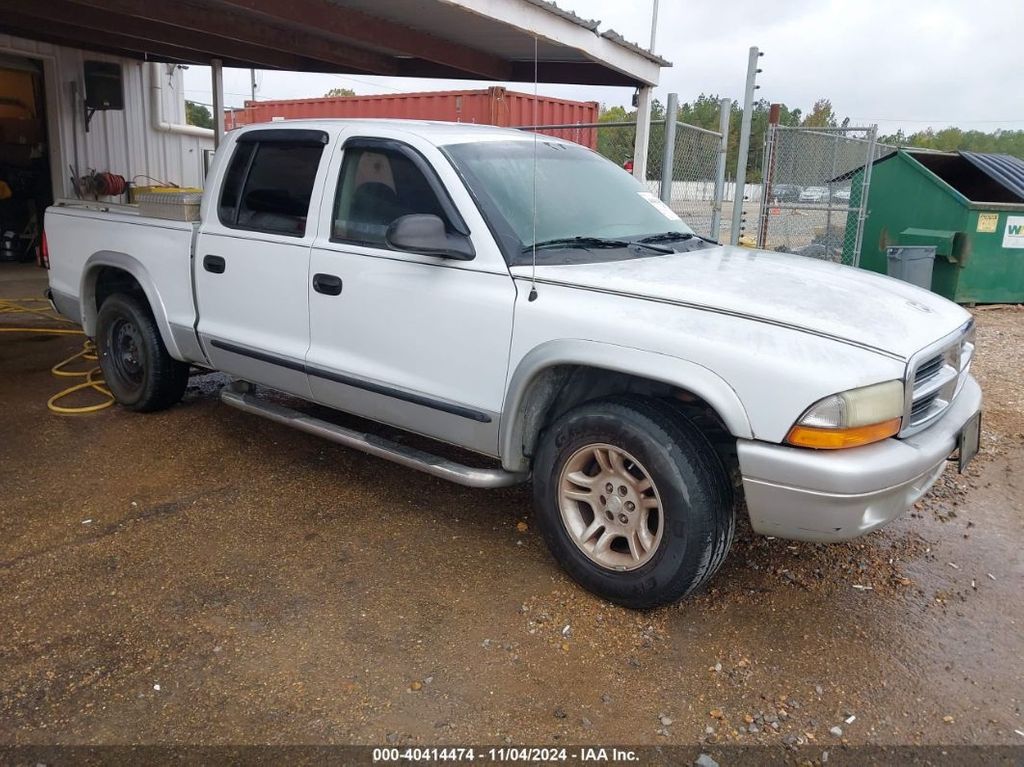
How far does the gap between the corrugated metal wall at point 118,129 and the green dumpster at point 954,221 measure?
33.7 ft

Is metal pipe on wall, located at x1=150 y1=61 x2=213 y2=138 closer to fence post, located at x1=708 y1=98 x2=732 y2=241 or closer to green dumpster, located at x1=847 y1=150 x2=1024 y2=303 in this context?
fence post, located at x1=708 y1=98 x2=732 y2=241

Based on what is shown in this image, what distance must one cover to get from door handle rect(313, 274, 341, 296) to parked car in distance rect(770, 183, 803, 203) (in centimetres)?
833

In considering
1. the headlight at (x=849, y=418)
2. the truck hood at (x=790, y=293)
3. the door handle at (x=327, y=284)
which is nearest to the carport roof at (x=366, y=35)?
the door handle at (x=327, y=284)

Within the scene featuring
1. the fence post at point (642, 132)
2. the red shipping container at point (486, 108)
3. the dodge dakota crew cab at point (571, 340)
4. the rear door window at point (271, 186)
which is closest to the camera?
the dodge dakota crew cab at point (571, 340)

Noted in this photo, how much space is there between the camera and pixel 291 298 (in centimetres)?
418

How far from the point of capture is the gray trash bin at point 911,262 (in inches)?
375

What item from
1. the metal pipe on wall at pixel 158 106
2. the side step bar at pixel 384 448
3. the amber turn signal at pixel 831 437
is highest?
the metal pipe on wall at pixel 158 106

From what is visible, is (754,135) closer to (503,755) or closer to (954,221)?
(954,221)

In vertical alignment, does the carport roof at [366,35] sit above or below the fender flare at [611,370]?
above

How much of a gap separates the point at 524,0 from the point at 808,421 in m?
4.93

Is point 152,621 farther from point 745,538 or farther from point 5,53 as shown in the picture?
point 5,53

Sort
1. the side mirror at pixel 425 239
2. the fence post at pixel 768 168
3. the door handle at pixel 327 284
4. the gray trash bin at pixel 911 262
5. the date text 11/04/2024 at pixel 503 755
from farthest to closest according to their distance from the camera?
the fence post at pixel 768 168, the gray trash bin at pixel 911 262, the door handle at pixel 327 284, the side mirror at pixel 425 239, the date text 11/04/2024 at pixel 503 755

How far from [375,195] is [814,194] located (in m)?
9.38

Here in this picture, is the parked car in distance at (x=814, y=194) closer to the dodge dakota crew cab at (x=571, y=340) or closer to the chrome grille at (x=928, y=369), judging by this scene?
the dodge dakota crew cab at (x=571, y=340)
